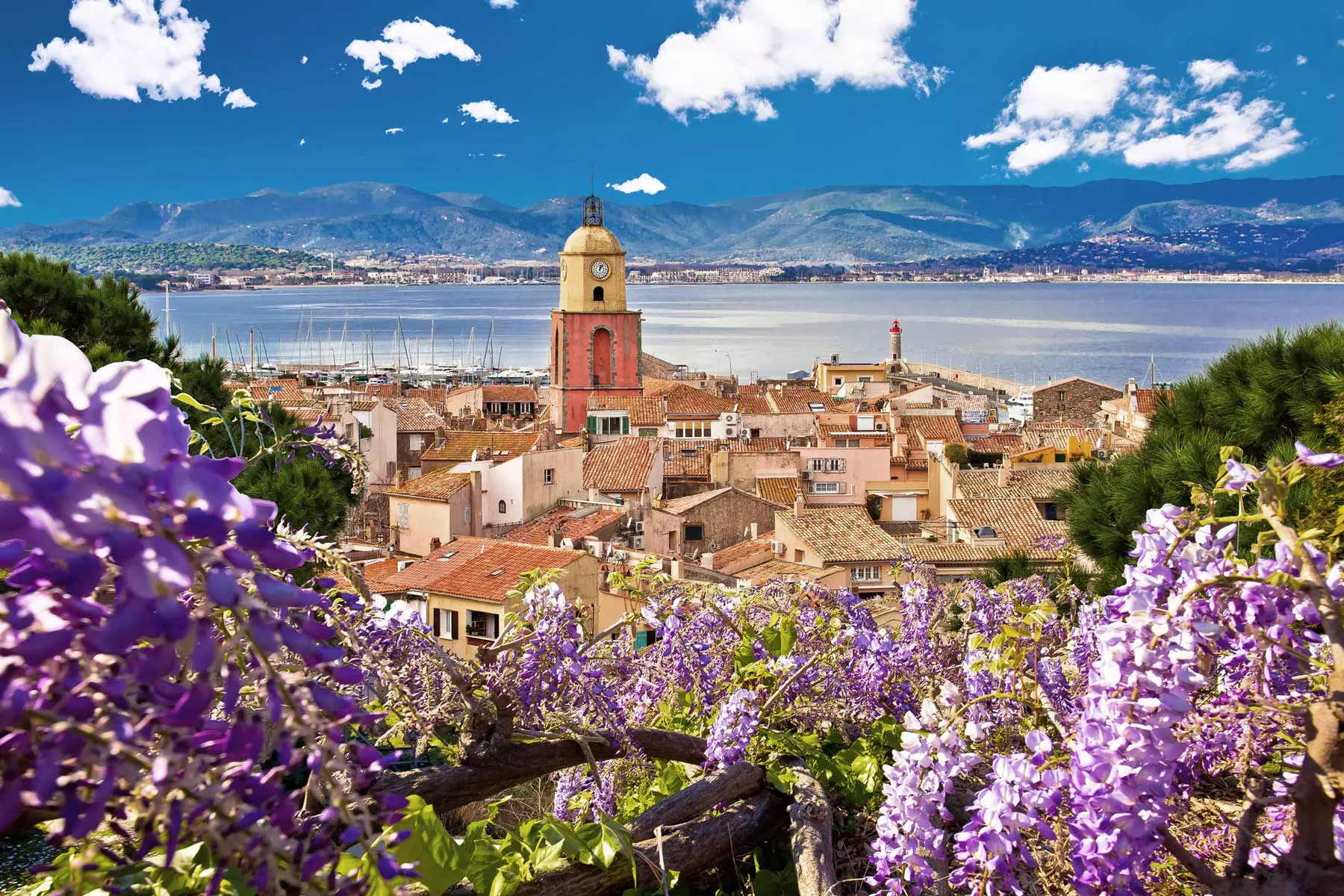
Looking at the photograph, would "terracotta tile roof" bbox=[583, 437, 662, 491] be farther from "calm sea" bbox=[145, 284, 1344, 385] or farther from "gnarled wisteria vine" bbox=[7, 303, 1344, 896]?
"calm sea" bbox=[145, 284, 1344, 385]

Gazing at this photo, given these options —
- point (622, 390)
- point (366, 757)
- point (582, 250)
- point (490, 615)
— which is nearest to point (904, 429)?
point (622, 390)

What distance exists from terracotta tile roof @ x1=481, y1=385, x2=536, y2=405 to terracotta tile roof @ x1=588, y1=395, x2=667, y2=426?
32.3 feet

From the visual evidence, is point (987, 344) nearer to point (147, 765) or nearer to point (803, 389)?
point (803, 389)

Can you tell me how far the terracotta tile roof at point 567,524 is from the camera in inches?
811

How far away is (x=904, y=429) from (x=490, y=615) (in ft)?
78.0

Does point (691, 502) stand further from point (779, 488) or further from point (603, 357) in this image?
point (603, 357)

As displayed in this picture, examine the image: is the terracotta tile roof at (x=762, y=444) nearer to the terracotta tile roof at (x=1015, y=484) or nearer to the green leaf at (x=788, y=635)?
the terracotta tile roof at (x=1015, y=484)

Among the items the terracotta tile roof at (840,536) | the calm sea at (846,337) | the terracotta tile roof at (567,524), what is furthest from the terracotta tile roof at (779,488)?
the calm sea at (846,337)

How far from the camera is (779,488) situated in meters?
28.0

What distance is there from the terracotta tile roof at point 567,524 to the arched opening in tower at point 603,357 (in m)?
24.3

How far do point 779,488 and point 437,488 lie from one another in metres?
8.39

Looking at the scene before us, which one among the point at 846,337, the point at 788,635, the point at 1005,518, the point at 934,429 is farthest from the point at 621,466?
the point at 846,337

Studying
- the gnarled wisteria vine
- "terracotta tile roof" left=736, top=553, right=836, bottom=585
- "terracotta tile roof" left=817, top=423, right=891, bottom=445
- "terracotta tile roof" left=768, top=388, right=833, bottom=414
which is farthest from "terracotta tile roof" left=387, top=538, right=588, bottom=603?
"terracotta tile roof" left=768, top=388, right=833, bottom=414

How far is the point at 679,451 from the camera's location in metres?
33.7
